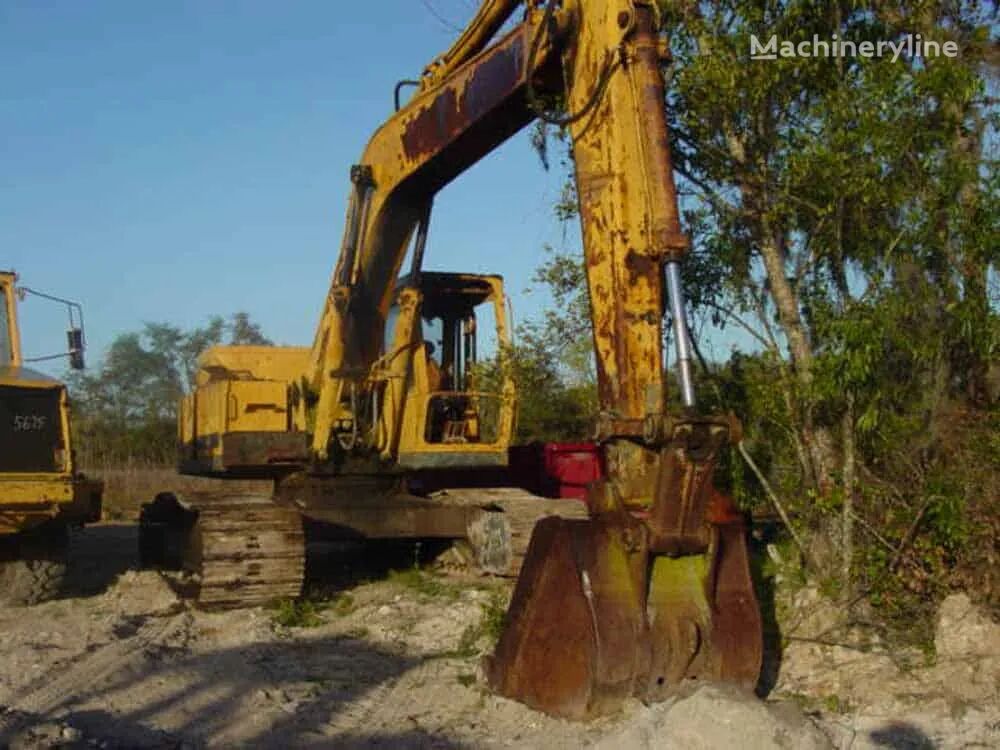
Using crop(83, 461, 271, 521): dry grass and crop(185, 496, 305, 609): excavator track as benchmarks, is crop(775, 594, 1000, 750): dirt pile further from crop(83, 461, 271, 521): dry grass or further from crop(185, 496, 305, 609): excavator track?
crop(83, 461, 271, 521): dry grass

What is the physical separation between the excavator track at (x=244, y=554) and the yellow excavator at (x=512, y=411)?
0.02 metres

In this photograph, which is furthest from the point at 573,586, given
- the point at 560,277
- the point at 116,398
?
the point at 116,398

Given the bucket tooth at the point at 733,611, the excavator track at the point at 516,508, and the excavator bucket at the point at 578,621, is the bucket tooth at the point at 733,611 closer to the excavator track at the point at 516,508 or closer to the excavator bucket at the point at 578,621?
the excavator bucket at the point at 578,621

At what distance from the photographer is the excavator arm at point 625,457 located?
5434 millimetres

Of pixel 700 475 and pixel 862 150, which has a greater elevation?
pixel 862 150

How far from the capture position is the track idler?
537 cm

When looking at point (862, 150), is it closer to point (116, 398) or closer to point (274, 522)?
point (274, 522)

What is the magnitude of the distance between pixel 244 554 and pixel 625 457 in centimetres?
399

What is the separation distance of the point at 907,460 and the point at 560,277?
3428 mm

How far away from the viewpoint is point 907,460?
7566 mm

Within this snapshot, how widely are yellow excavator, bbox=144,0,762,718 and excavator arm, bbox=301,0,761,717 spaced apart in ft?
0.04

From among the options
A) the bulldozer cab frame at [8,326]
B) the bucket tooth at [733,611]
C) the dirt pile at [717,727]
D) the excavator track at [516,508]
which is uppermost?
the bulldozer cab frame at [8,326]

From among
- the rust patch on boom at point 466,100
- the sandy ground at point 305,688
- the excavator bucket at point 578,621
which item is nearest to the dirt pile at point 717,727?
the sandy ground at point 305,688

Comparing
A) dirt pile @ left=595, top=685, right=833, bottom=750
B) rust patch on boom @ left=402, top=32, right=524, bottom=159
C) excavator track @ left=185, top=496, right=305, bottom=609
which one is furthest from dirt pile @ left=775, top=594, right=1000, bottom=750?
rust patch on boom @ left=402, top=32, right=524, bottom=159
